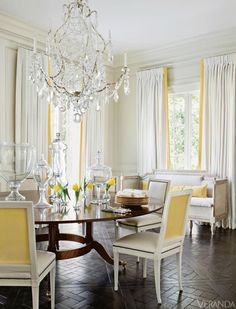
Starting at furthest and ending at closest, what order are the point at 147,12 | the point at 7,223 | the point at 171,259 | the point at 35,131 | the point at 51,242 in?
1. the point at 35,131
2. the point at 147,12
3. the point at 171,259
4. the point at 51,242
5. the point at 7,223

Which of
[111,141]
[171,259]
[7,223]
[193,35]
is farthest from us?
[111,141]

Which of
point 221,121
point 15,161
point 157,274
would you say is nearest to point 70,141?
point 221,121

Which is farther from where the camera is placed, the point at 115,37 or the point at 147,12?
the point at 115,37

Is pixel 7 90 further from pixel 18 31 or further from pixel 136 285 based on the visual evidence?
pixel 136 285

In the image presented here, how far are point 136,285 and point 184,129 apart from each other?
12.1 feet

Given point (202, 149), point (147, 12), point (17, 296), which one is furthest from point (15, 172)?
point (202, 149)

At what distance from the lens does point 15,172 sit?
2.73m

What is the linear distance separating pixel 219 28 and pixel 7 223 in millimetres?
4652

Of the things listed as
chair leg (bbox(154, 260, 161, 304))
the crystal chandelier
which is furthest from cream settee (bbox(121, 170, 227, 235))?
chair leg (bbox(154, 260, 161, 304))

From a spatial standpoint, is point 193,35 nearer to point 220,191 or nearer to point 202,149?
point 202,149

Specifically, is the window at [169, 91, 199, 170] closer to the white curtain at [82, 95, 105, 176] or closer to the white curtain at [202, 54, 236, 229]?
the white curtain at [202, 54, 236, 229]

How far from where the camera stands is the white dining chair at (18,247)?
2010 mm

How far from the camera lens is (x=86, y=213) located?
258cm

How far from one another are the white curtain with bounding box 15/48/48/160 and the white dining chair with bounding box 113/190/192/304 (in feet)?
9.48
